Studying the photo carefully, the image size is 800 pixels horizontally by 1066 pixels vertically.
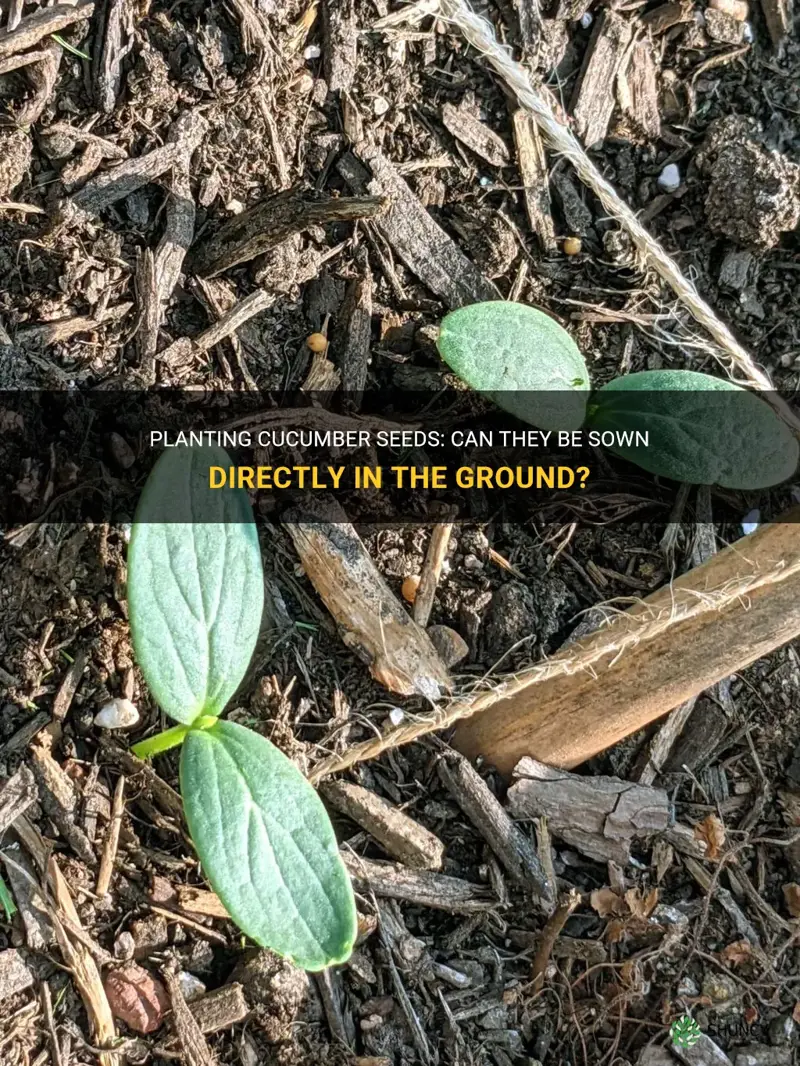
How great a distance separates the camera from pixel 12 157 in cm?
131

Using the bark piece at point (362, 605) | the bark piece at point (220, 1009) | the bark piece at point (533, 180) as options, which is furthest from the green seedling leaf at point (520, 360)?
the bark piece at point (220, 1009)

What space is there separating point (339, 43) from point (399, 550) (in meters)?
0.73

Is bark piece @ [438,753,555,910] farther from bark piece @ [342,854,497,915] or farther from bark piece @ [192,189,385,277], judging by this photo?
bark piece @ [192,189,385,277]

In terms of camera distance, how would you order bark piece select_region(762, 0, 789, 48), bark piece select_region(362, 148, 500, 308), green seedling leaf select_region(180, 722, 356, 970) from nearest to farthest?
green seedling leaf select_region(180, 722, 356, 970), bark piece select_region(362, 148, 500, 308), bark piece select_region(762, 0, 789, 48)

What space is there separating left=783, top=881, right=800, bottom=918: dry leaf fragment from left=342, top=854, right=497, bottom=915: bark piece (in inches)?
16.1

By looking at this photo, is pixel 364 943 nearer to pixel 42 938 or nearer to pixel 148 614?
pixel 42 938

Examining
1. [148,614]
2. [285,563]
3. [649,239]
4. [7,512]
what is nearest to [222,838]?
[148,614]

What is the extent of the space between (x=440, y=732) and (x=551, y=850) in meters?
0.21

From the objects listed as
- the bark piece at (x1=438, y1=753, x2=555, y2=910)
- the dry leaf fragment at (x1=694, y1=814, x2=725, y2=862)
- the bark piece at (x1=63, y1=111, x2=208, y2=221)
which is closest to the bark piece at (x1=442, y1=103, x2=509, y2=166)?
the bark piece at (x1=63, y1=111, x2=208, y2=221)

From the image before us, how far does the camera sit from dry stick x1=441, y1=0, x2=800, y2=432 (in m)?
1.37

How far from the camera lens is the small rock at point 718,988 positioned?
1.31 m

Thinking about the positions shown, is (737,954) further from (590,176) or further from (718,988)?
(590,176)

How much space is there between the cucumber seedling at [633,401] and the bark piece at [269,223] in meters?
0.20

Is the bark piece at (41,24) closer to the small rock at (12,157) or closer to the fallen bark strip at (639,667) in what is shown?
the small rock at (12,157)
